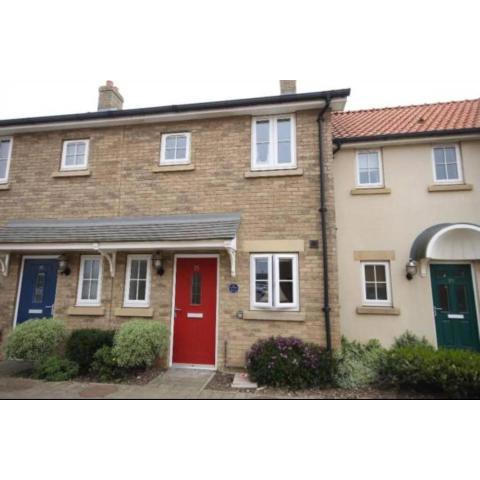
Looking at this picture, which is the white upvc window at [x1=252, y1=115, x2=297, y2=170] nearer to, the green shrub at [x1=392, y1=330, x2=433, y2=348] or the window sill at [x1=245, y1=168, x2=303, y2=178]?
the window sill at [x1=245, y1=168, x2=303, y2=178]

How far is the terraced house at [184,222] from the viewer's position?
6273 millimetres

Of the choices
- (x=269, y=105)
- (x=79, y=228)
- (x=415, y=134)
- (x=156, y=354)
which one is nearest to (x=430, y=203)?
(x=415, y=134)

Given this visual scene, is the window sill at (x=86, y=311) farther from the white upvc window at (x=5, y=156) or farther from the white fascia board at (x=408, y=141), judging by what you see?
the white fascia board at (x=408, y=141)

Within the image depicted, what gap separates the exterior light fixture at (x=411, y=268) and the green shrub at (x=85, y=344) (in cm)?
730

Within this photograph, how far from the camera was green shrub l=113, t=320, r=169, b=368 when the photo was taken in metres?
5.66

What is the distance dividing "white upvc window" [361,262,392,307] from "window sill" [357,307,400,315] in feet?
0.46

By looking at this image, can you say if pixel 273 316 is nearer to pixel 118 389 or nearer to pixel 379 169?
pixel 118 389

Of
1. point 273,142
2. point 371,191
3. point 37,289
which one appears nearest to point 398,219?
point 371,191

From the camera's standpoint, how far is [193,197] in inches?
277

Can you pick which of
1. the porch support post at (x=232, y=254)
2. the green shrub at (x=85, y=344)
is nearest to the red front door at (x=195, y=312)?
the porch support post at (x=232, y=254)

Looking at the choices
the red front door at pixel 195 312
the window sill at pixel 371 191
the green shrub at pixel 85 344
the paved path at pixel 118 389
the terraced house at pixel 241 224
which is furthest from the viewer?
the window sill at pixel 371 191

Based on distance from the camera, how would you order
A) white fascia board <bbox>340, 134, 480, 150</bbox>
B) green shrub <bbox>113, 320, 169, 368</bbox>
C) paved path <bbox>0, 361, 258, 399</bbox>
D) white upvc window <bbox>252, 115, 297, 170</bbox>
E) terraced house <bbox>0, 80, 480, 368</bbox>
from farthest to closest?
1. white fascia board <bbox>340, 134, 480, 150</bbox>
2. white upvc window <bbox>252, 115, 297, 170</bbox>
3. terraced house <bbox>0, 80, 480, 368</bbox>
4. green shrub <bbox>113, 320, 169, 368</bbox>
5. paved path <bbox>0, 361, 258, 399</bbox>

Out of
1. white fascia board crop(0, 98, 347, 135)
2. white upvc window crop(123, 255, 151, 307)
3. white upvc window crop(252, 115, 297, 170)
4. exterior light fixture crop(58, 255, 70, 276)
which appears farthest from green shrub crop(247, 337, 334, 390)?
white fascia board crop(0, 98, 347, 135)

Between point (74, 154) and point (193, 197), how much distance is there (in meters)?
3.78
